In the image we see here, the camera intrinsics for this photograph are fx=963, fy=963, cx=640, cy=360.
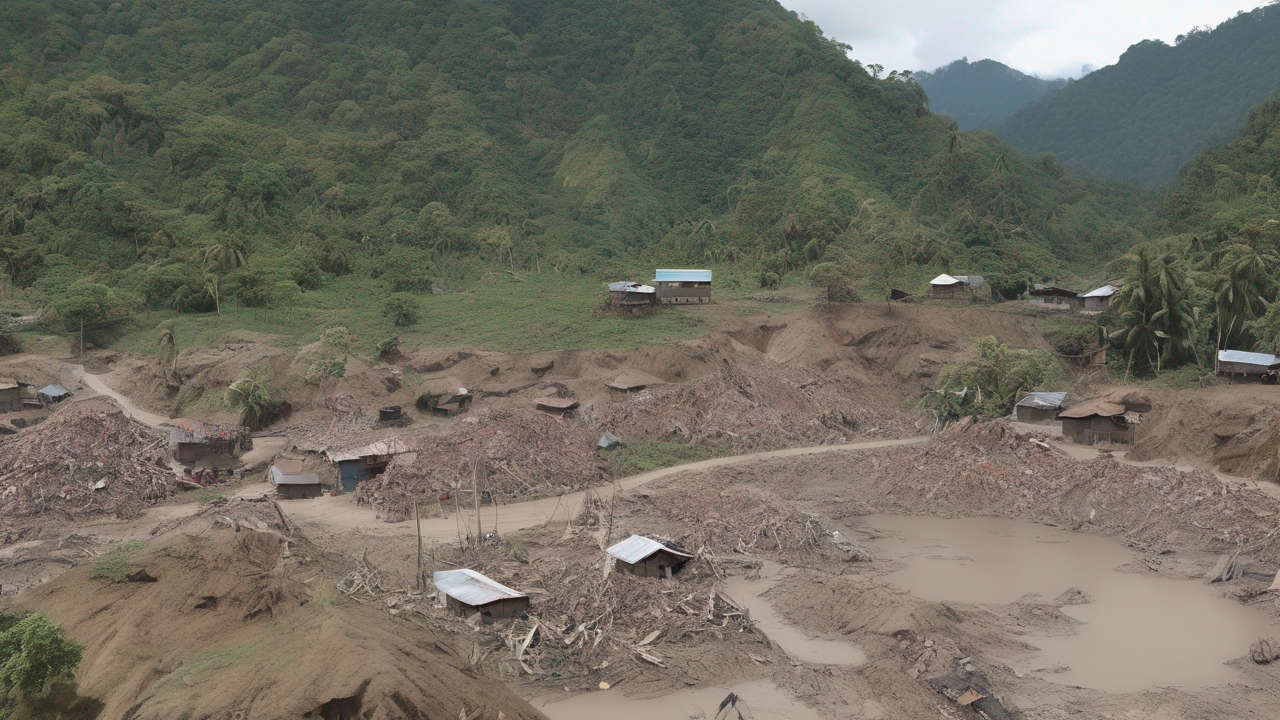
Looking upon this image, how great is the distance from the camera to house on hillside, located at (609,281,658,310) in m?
56.9

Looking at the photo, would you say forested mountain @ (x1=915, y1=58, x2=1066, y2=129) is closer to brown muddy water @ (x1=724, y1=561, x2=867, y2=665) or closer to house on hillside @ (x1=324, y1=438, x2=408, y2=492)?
house on hillside @ (x1=324, y1=438, x2=408, y2=492)

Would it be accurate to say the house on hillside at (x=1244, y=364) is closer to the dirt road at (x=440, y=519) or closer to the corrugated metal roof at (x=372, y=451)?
the dirt road at (x=440, y=519)

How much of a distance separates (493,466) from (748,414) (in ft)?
40.7

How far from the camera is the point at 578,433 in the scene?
38969mm

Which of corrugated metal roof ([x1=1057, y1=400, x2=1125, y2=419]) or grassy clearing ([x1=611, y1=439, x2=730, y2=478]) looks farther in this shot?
corrugated metal roof ([x1=1057, y1=400, x2=1125, y2=419])

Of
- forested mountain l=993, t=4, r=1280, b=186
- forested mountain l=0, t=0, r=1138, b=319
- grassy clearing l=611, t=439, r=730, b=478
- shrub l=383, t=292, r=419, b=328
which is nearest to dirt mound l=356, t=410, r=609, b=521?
grassy clearing l=611, t=439, r=730, b=478

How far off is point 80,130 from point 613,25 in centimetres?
5780

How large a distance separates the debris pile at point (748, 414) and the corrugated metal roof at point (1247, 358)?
14.3m

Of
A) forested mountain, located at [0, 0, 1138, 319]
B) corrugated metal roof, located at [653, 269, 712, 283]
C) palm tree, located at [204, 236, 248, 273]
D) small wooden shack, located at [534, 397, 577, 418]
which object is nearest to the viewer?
small wooden shack, located at [534, 397, 577, 418]

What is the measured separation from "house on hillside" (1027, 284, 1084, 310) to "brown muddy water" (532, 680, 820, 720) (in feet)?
143

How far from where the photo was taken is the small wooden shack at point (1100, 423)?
3816cm

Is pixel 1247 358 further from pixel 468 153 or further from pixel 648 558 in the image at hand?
pixel 468 153

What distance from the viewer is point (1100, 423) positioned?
3856cm

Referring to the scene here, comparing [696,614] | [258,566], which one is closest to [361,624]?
[258,566]
